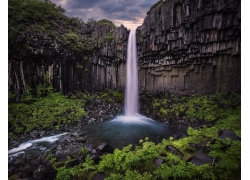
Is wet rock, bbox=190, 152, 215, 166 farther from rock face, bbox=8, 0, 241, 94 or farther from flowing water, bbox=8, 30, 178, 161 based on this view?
rock face, bbox=8, 0, 241, 94

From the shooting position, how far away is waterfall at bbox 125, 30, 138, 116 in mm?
14055

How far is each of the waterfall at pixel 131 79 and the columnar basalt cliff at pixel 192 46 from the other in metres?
0.68

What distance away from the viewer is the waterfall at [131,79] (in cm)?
1405

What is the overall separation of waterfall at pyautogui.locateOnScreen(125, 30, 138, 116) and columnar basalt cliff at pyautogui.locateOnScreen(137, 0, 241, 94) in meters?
0.68

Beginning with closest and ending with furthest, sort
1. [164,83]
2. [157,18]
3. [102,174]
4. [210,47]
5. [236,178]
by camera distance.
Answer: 1. [236,178]
2. [102,174]
3. [210,47]
4. [157,18]
5. [164,83]

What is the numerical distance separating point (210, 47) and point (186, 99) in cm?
413

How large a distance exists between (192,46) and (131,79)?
21.7 feet

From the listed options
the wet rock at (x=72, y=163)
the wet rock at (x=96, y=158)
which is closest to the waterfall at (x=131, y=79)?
the wet rock at (x=96, y=158)

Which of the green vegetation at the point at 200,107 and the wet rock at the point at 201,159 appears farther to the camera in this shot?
the green vegetation at the point at 200,107

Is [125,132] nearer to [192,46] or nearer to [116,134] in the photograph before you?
[116,134]

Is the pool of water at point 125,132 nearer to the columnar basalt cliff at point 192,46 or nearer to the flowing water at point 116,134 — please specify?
the flowing water at point 116,134

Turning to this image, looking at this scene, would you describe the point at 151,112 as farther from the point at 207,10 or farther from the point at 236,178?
the point at 236,178

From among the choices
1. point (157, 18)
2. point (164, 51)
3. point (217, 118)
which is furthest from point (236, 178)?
point (157, 18)

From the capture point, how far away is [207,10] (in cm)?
925
